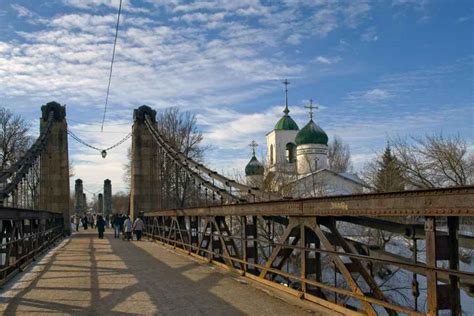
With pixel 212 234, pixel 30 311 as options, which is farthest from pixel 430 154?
pixel 30 311

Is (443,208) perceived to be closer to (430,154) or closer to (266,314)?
(266,314)

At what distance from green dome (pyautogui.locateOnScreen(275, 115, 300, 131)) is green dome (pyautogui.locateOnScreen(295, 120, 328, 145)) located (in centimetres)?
1189

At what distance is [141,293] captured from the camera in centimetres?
830

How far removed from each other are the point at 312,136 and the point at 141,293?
46783 millimetres

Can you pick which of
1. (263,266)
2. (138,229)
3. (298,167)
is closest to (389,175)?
(138,229)

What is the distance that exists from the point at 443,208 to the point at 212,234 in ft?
25.6

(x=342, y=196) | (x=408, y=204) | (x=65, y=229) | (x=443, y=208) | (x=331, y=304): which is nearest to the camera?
(x=443, y=208)

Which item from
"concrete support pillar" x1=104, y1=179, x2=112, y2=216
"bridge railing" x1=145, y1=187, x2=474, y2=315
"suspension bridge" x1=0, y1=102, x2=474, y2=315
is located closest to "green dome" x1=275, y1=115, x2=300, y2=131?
"concrete support pillar" x1=104, y1=179, x2=112, y2=216

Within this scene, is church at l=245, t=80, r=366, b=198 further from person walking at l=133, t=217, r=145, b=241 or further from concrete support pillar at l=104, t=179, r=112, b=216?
concrete support pillar at l=104, t=179, r=112, b=216

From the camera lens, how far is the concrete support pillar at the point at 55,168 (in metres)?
32.1

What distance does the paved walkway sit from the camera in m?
7.01

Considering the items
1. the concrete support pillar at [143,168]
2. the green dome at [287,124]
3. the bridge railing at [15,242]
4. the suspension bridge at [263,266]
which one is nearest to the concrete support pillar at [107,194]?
the green dome at [287,124]

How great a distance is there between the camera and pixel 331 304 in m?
6.82

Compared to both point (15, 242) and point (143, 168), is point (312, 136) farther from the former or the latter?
point (15, 242)
